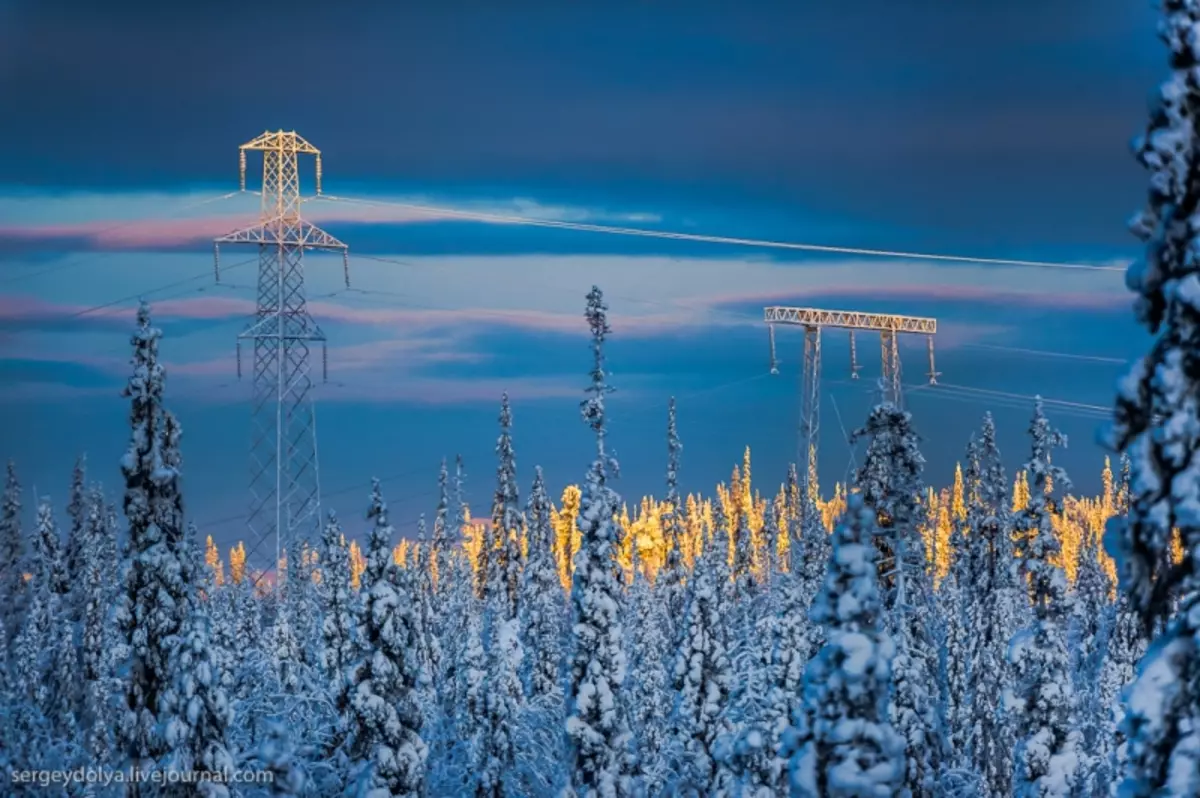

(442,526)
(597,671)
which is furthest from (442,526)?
(597,671)

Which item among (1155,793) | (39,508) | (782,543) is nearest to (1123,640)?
(1155,793)

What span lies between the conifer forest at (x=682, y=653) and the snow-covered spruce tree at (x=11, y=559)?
375 millimetres

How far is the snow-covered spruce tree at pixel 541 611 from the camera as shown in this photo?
229ft

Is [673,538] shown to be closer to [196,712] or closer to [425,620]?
[425,620]

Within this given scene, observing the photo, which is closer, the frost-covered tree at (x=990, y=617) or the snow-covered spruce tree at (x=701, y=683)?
the snow-covered spruce tree at (x=701, y=683)

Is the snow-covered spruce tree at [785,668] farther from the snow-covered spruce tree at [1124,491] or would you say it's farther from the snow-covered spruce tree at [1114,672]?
the snow-covered spruce tree at [1114,672]

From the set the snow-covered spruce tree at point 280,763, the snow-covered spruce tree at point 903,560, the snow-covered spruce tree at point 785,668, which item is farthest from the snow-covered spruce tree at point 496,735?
the snow-covered spruce tree at point 280,763

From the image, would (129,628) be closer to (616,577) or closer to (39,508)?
(616,577)

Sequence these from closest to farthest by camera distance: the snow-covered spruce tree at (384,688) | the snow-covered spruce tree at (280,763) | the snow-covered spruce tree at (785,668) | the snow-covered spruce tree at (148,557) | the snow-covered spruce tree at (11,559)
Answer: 1. the snow-covered spruce tree at (280,763)
2. the snow-covered spruce tree at (148,557)
3. the snow-covered spruce tree at (785,668)
4. the snow-covered spruce tree at (384,688)
5. the snow-covered spruce tree at (11,559)

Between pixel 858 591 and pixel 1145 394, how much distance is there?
825 cm

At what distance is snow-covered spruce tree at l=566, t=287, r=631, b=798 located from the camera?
4222 cm

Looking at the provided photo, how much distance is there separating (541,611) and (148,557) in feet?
154

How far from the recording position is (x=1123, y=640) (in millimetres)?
69750

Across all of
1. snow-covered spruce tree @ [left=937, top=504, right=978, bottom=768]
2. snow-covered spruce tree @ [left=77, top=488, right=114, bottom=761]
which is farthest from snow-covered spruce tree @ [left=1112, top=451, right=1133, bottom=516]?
snow-covered spruce tree @ [left=77, top=488, right=114, bottom=761]
